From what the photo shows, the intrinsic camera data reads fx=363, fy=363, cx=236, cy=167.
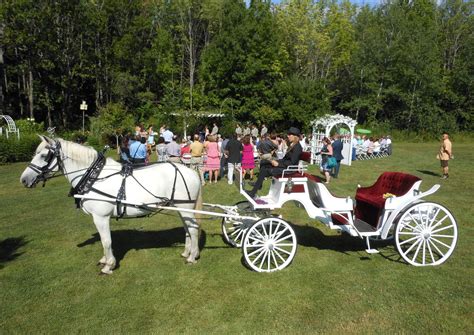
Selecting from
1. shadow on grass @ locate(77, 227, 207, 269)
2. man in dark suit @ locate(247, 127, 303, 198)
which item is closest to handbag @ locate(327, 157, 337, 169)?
shadow on grass @ locate(77, 227, 207, 269)

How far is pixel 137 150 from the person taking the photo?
1147 cm

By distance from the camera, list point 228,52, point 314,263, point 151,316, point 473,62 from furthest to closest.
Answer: point 473,62
point 228,52
point 314,263
point 151,316

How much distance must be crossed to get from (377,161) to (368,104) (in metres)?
19.4

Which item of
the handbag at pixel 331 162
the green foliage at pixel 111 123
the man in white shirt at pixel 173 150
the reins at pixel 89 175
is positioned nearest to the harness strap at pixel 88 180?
the reins at pixel 89 175

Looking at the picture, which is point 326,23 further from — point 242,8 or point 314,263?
point 314,263

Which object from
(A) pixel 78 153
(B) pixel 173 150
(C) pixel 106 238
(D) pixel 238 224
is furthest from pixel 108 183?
(B) pixel 173 150

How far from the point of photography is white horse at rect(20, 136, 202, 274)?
568 centimetres

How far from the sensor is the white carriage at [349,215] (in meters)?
5.75

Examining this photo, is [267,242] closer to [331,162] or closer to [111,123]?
[331,162]

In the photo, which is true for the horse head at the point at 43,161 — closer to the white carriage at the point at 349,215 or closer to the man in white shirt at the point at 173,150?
the white carriage at the point at 349,215

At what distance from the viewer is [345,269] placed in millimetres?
5965

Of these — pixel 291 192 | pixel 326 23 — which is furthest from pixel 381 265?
pixel 326 23

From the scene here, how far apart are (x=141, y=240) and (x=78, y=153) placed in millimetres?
2350

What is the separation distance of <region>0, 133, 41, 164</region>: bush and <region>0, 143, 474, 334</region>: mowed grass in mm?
10957
